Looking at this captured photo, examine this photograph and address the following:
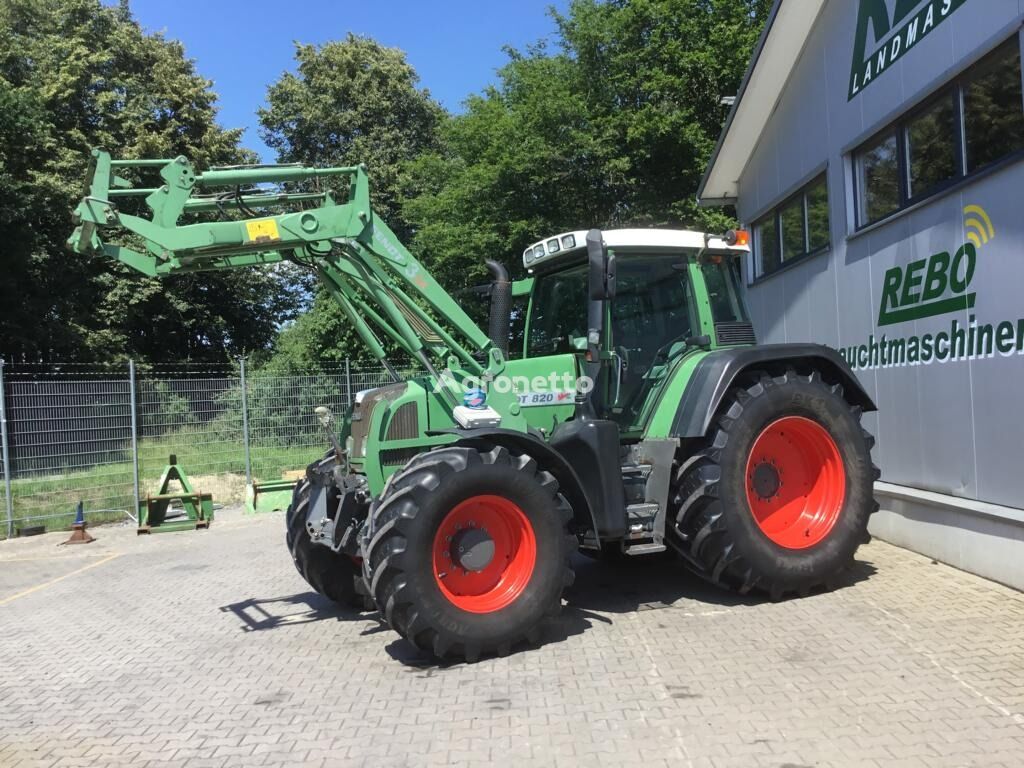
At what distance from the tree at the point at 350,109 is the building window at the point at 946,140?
22.9m

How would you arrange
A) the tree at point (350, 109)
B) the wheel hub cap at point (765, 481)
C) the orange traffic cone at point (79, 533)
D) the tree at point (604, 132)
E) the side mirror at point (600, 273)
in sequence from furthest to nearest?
the tree at point (350, 109) < the tree at point (604, 132) < the orange traffic cone at point (79, 533) < the wheel hub cap at point (765, 481) < the side mirror at point (600, 273)

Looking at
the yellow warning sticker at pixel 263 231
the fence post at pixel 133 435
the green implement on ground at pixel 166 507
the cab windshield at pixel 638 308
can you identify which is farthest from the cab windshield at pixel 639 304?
the fence post at pixel 133 435

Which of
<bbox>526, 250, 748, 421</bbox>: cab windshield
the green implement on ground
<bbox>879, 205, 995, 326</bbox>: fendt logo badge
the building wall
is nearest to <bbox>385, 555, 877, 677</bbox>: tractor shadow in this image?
the building wall

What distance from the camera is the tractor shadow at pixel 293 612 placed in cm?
568

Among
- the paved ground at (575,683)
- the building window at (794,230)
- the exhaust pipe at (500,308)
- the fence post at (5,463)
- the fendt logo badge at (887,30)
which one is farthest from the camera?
the fence post at (5,463)

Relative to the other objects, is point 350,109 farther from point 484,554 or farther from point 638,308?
point 484,554

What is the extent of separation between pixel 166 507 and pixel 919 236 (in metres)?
10.1

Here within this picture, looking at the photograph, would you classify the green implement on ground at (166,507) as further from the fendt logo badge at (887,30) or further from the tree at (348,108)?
the tree at (348,108)

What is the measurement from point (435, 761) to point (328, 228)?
3.23 meters

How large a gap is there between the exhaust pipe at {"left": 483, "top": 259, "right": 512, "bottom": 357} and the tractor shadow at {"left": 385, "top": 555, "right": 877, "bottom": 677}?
6.39ft

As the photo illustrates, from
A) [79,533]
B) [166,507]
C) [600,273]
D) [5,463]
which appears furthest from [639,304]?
[5,463]

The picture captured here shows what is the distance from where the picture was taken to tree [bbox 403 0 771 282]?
56.8ft

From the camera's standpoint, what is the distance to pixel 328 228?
4957mm
